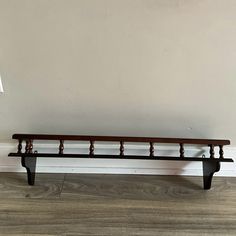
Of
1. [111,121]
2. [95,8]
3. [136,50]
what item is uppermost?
[95,8]

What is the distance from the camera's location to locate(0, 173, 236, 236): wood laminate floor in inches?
38.2

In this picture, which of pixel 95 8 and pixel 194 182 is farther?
pixel 194 182

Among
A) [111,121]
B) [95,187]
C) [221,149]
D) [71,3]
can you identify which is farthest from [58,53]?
[221,149]

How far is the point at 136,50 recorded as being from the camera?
0.84 metres

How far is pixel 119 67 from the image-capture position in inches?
34.8

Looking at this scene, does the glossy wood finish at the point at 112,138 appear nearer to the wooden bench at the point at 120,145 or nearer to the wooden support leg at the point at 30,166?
the wooden bench at the point at 120,145

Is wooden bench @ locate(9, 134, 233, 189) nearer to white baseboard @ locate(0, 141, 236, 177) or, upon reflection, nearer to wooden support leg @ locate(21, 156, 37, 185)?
wooden support leg @ locate(21, 156, 37, 185)

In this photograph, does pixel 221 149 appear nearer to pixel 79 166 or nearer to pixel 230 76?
pixel 230 76

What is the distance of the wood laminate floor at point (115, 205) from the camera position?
3.18 feet

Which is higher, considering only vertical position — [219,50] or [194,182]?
[219,50]

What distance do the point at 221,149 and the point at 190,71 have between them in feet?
1.35

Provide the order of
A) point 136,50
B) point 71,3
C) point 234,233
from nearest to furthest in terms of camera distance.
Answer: point 71,3 < point 136,50 < point 234,233

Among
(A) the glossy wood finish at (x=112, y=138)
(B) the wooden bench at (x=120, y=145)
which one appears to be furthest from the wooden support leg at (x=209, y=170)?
(A) the glossy wood finish at (x=112, y=138)

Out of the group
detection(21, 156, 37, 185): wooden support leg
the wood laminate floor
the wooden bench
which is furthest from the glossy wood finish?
the wood laminate floor
